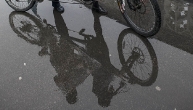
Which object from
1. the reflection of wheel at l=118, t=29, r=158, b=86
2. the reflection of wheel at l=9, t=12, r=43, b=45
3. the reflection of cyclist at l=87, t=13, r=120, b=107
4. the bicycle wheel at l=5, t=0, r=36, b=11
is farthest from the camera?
the bicycle wheel at l=5, t=0, r=36, b=11

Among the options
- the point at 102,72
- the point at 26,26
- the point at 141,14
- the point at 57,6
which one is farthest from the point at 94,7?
the point at 102,72

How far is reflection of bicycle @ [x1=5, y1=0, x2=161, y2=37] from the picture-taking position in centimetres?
359

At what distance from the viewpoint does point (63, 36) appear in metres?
4.24

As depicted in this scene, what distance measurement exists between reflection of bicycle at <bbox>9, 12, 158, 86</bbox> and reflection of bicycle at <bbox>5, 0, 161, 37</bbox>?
0.16 meters

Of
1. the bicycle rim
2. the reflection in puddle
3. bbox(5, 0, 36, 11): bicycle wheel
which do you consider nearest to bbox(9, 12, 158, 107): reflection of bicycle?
the bicycle rim

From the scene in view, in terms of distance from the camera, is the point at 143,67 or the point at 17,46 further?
the point at 17,46

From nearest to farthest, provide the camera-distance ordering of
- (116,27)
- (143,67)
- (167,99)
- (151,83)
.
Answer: (167,99)
(151,83)
(143,67)
(116,27)

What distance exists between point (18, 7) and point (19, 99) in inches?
101

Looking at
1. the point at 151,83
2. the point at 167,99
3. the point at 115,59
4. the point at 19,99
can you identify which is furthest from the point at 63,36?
the point at 167,99

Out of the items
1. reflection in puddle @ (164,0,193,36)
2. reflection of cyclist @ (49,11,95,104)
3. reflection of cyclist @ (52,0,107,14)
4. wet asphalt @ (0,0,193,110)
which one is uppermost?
reflection of cyclist @ (52,0,107,14)

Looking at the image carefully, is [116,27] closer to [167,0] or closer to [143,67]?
[143,67]

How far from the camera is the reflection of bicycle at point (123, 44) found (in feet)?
11.1

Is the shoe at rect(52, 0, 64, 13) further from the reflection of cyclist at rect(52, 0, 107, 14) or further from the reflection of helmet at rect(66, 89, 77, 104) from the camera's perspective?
the reflection of helmet at rect(66, 89, 77, 104)

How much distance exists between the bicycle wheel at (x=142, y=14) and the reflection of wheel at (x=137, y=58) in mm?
175
